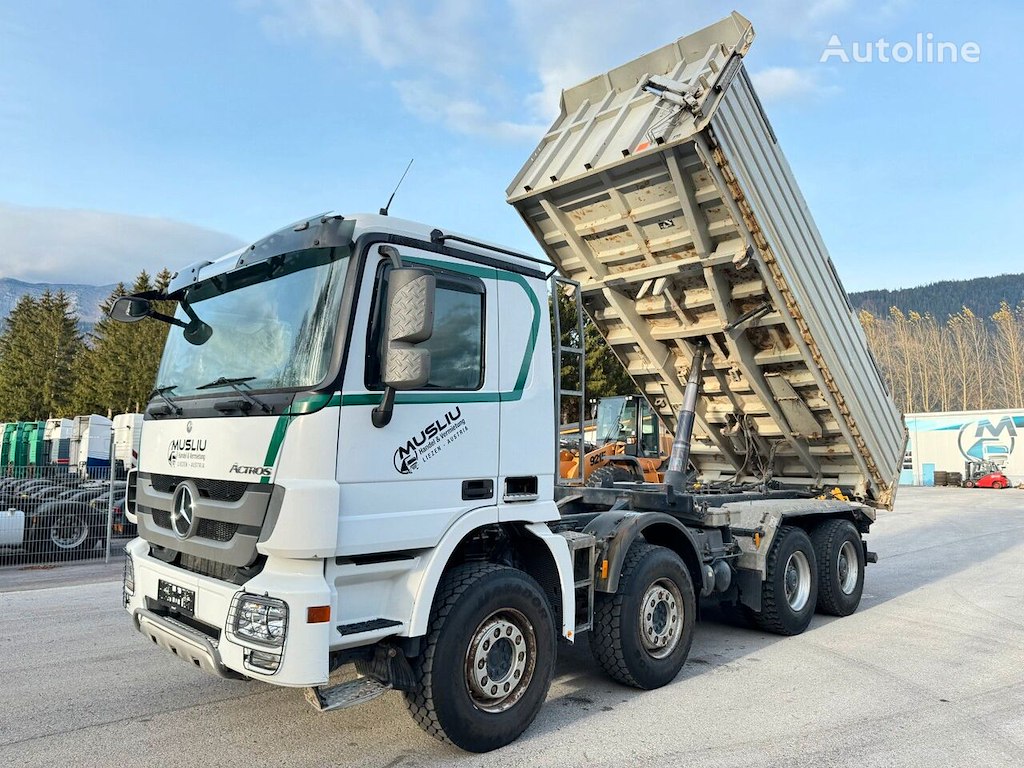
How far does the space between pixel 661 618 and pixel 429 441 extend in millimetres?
2470

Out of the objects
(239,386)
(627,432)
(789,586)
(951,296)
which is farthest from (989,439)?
(951,296)

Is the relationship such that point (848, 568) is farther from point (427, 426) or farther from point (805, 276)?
point (427, 426)

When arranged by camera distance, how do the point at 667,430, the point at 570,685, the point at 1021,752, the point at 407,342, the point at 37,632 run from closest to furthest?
the point at 407,342 < the point at 1021,752 < the point at 570,685 < the point at 37,632 < the point at 667,430

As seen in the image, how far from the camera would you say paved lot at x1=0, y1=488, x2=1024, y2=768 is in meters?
3.92

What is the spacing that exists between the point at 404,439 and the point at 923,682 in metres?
4.22

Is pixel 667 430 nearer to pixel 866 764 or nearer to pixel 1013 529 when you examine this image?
pixel 866 764

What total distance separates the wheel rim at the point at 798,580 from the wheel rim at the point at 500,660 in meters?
3.65

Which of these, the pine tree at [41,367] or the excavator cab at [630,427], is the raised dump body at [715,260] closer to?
the excavator cab at [630,427]

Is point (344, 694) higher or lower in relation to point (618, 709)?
higher

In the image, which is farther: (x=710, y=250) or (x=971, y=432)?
(x=971, y=432)

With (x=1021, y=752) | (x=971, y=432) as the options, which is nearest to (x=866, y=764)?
(x=1021, y=752)

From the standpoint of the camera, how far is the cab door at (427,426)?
355 centimetres

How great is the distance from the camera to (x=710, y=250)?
6.36 meters

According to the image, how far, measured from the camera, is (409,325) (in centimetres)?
347
